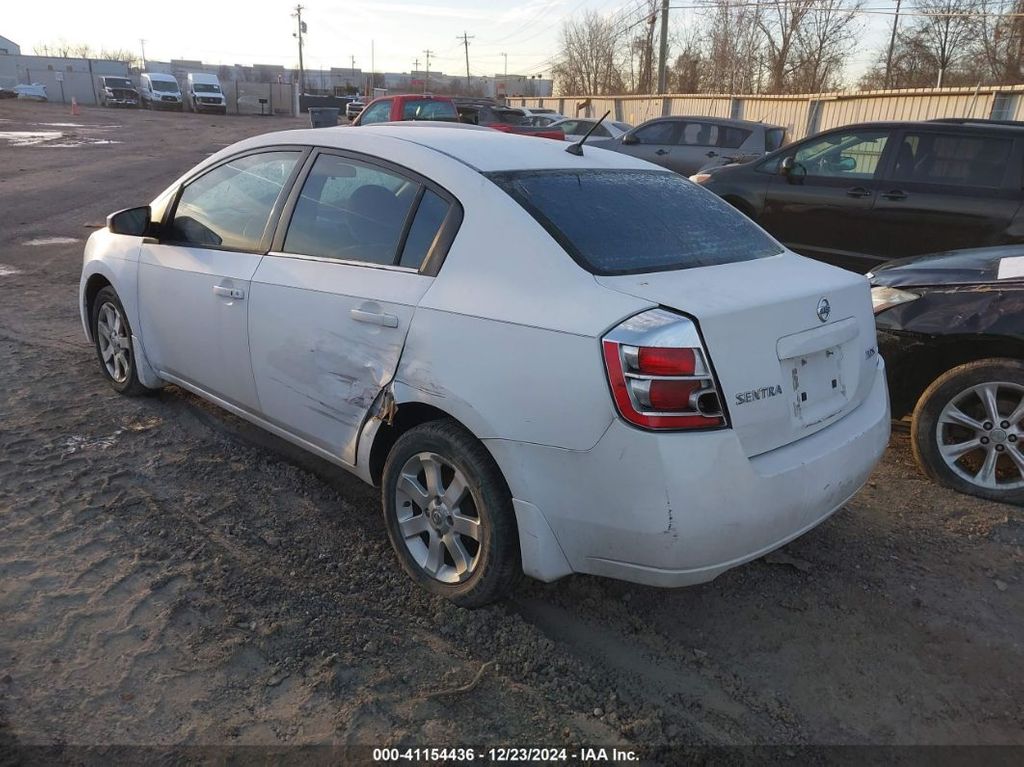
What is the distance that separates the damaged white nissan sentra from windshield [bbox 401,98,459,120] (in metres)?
12.6

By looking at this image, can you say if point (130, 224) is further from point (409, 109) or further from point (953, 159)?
point (409, 109)

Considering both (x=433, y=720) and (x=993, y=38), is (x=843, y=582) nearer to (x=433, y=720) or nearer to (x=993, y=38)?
(x=433, y=720)

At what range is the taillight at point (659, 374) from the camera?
2332 millimetres

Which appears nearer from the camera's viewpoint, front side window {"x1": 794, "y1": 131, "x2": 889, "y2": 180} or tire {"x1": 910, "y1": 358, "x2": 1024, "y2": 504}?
tire {"x1": 910, "y1": 358, "x2": 1024, "y2": 504}

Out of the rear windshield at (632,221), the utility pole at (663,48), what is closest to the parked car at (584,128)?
the utility pole at (663,48)

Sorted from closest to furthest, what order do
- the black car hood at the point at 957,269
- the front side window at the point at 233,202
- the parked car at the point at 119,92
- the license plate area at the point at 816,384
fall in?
the license plate area at the point at 816,384 < the front side window at the point at 233,202 < the black car hood at the point at 957,269 < the parked car at the point at 119,92

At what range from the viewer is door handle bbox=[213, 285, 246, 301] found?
3545mm

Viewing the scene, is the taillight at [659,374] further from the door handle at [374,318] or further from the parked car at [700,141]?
the parked car at [700,141]

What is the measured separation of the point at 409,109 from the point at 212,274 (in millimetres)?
12997

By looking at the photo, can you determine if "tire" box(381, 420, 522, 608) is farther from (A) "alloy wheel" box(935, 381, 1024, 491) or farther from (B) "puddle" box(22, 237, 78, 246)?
(B) "puddle" box(22, 237, 78, 246)

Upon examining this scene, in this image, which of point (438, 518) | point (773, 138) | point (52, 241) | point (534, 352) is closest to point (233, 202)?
point (438, 518)

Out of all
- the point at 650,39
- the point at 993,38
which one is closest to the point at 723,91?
the point at 650,39

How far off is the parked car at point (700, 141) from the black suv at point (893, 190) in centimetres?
574

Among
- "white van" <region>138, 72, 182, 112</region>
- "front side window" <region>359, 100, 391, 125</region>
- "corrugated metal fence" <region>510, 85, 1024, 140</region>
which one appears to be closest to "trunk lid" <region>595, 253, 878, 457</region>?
"corrugated metal fence" <region>510, 85, 1024, 140</region>
